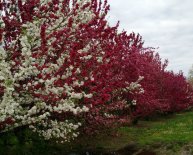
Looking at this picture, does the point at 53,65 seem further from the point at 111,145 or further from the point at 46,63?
the point at 111,145

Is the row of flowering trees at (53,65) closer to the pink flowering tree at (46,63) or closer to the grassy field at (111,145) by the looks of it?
the pink flowering tree at (46,63)

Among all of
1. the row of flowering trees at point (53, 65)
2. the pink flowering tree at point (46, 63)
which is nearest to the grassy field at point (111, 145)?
the row of flowering trees at point (53, 65)

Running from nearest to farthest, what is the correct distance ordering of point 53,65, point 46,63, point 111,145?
point 53,65, point 46,63, point 111,145

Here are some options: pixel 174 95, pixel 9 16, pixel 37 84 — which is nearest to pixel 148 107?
pixel 174 95

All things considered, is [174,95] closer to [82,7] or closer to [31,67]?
[82,7]

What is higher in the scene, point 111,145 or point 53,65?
point 53,65

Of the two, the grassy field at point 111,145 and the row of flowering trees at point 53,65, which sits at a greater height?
the row of flowering trees at point 53,65

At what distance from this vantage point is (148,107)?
981 inches

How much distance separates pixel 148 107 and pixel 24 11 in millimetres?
15303

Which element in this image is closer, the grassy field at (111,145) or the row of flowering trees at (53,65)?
the row of flowering trees at (53,65)

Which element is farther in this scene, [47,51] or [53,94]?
[47,51]

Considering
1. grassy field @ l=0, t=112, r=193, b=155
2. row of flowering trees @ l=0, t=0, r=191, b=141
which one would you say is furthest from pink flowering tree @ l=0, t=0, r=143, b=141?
grassy field @ l=0, t=112, r=193, b=155

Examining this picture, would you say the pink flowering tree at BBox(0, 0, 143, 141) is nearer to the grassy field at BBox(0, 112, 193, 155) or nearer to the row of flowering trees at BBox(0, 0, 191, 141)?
the row of flowering trees at BBox(0, 0, 191, 141)

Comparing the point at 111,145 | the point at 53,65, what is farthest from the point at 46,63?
the point at 111,145
